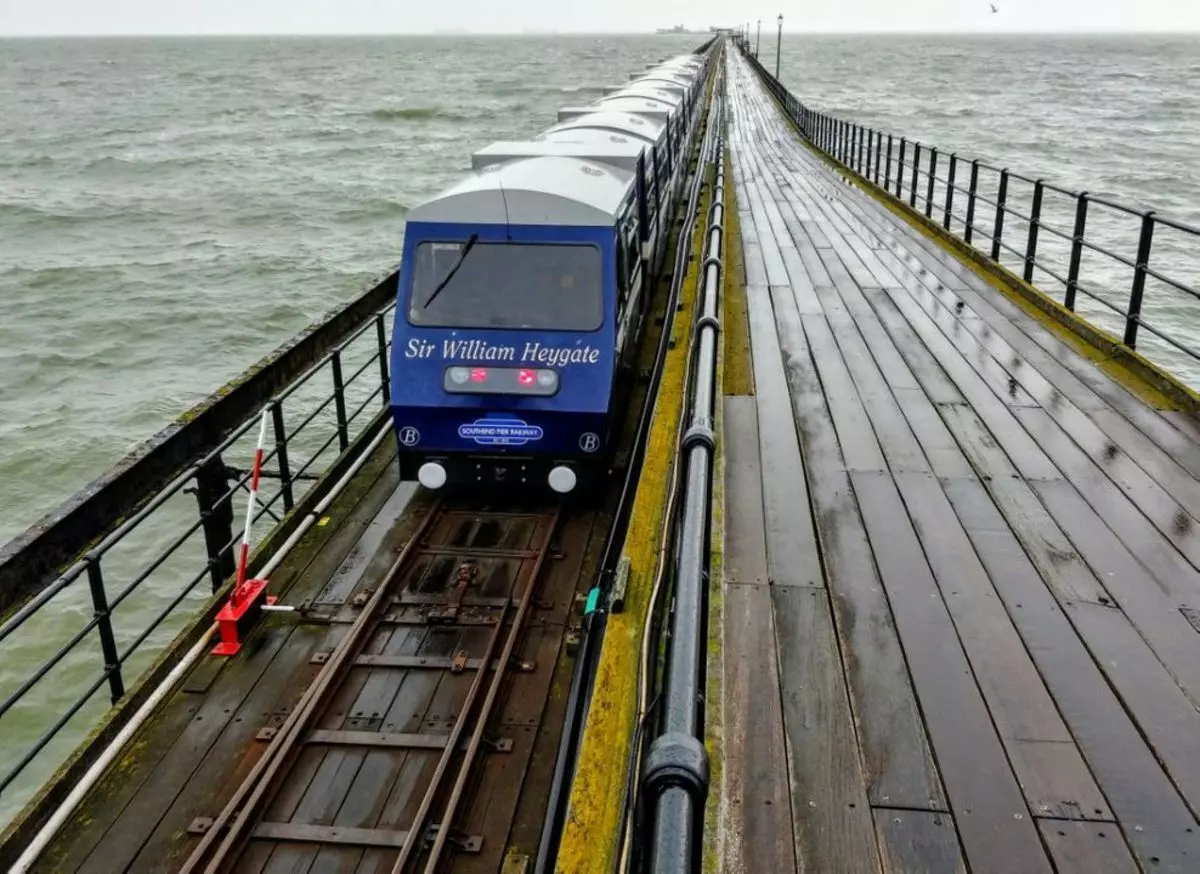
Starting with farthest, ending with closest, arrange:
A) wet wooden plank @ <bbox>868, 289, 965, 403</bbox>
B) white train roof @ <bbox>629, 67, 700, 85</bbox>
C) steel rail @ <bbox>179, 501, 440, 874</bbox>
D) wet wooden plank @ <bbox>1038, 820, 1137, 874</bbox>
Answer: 1. white train roof @ <bbox>629, 67, 700, 85</bbox>
2. wet wooden plank @ <bbox>868, 289, 965, 403</bbox>
3. steel rail @ <bbox>179, 501, 440, 874</bbox>
4. wet wooden plank @ <bbox>1038, 820, 1137, 874</bbox>

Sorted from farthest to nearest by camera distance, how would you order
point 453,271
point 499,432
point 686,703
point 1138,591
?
1. point 453,271
2. point 499,432
3. point 1138,591
4. point 686,703

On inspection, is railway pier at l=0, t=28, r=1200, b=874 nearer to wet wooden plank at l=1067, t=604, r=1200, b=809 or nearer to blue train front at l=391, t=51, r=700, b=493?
wet wooden plank at l=1067, t=604, r=1200, b=809

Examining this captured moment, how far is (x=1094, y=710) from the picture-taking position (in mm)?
3471

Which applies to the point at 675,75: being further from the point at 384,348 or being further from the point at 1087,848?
the point at 1087,848

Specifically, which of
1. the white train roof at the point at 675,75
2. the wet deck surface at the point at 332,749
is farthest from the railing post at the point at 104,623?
the white train roof at the point at 675,75

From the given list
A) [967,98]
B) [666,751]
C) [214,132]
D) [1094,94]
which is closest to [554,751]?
[666,751]

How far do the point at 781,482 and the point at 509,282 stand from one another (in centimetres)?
335

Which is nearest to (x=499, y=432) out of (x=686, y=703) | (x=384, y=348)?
(x=384, y=348)

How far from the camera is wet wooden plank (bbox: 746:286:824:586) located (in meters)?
4.39

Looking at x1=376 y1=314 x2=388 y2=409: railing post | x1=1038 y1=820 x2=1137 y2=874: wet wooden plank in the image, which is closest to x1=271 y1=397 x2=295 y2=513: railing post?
x1=376 y1=314 x2=388 y2=409: railing post

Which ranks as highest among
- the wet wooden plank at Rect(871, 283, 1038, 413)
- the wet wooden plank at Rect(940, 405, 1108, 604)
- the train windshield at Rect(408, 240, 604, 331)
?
the train windshield at Rect(408, 240, 604, 331)

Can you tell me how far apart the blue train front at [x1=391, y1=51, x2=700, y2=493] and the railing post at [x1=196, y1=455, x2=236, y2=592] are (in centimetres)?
134

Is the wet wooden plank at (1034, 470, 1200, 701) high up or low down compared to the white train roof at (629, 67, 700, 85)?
down

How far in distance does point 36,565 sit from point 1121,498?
17.9 feet
